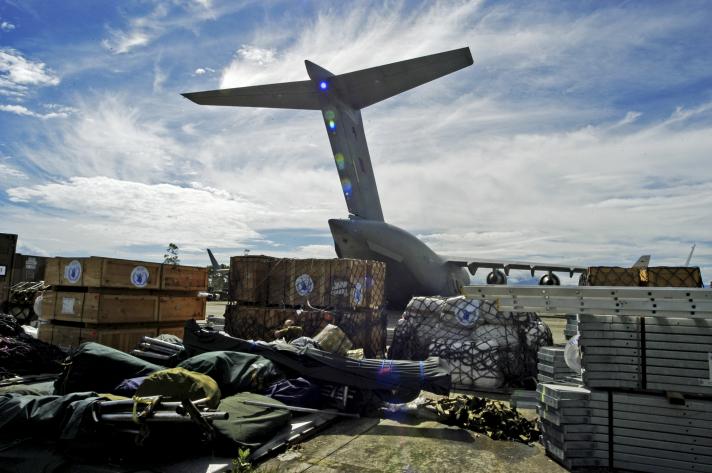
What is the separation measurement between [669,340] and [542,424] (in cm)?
159

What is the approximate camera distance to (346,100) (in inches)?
776

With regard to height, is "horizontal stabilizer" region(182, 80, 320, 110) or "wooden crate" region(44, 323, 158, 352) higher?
"horizontal stabilizer" region(182, 80, 320, 110)

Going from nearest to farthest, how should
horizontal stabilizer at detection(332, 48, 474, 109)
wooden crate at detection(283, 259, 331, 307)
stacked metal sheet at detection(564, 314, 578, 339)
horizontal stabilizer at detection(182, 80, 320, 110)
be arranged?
1. stacked metal sheet at detection(564, 314, 578, 339)
2. wooden crate at detection(283, 259, 331, 307)
3. horizontal stabilizer at detection(332, 48, 474, 109)
4. horizontal stabilizer at detection(182, 80, 320, 110)

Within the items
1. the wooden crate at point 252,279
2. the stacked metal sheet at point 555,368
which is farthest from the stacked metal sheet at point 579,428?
the wooden crate at point 252,279

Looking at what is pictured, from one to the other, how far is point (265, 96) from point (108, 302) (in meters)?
13.5

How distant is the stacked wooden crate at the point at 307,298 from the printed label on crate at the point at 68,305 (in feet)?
10.7

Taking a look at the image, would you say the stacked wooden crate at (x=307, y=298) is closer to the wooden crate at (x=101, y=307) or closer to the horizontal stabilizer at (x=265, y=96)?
the wooden crate at (x=101, y=307)

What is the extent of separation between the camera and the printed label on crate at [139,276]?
924 cm

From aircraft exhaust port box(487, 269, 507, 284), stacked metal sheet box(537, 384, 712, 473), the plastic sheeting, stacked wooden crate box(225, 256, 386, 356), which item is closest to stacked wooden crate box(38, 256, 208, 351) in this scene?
stacked wooden crate box(225, 256, 386, 356)

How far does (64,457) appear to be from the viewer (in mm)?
3816

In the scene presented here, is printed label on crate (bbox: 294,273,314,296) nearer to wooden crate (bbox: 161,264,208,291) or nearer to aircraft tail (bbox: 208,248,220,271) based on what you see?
wooden crate (bbox: 161,264,208,291)

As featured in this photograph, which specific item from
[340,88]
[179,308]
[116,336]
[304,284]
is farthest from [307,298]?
[340,88]

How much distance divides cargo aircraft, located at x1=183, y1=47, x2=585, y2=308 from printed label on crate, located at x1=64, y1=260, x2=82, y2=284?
10549 millimetres

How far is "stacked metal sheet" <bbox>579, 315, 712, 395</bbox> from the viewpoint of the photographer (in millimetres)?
4395
